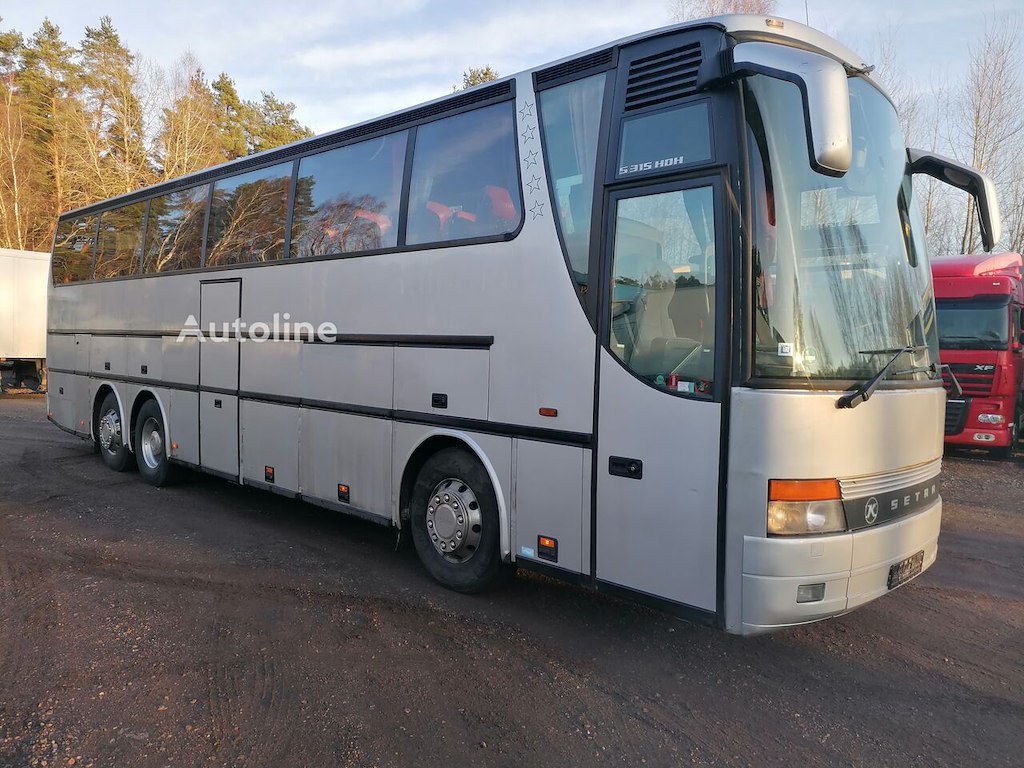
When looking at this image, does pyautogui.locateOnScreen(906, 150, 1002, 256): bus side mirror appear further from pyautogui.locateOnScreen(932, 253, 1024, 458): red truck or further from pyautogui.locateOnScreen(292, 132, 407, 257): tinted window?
pyautogui.locateOnScreen(932, 253, 1024, 458): red truck

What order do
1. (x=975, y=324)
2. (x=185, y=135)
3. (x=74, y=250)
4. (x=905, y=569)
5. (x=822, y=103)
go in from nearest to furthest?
(x=822, y=103), (x=905, y=569), (x=74, y=250), (x=975, y=324), (x=185, y=135)

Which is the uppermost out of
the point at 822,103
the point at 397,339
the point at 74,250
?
the point at 74,250

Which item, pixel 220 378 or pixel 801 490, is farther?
pixel 220 378

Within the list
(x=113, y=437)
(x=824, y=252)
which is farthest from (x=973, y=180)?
(x=113, y=437)

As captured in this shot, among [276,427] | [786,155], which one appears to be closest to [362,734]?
[786,155]

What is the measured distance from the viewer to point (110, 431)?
9.94 meters

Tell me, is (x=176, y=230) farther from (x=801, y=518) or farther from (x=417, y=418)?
(x=801, y=518)

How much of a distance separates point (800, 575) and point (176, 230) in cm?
788

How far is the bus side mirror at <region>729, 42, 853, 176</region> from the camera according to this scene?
3.14 metres

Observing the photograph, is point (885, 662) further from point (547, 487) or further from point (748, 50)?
point (748, 50)

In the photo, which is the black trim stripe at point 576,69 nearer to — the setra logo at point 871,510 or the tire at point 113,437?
the setra logo at point 871,510

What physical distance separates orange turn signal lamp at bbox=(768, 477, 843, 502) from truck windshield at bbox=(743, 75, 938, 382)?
0.52 metres

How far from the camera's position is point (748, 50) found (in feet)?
11.3

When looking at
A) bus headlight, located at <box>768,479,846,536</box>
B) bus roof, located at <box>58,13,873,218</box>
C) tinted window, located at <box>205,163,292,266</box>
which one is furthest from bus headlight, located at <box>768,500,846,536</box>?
tinted window, located at <box>205,163,292,266</box>
